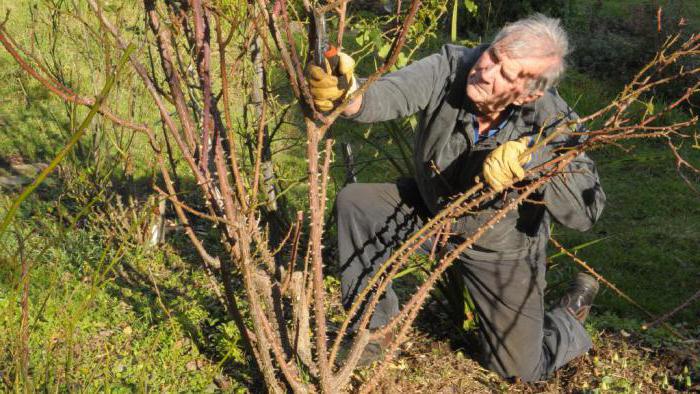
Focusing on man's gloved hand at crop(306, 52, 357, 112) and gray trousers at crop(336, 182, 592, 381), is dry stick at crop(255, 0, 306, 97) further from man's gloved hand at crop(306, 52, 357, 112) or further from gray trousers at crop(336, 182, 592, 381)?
gray trousers at crop(336, 182, 592, 381)

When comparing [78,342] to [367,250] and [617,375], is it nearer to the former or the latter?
[367,250]

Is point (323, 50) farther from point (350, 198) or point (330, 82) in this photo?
point (350, 198)

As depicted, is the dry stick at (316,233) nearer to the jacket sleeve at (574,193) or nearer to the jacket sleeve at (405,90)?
the jacket sleeve at (405,90)

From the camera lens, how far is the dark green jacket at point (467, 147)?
9.33ft

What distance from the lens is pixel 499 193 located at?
3053mm

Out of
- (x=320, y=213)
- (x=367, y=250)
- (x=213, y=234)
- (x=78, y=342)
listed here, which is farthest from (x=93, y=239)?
(x=320, y=213)

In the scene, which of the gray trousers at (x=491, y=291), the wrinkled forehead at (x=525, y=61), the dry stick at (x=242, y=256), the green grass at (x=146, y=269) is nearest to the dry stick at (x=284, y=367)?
the dry stick at (x=242, y=256)

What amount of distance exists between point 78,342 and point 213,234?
148cm

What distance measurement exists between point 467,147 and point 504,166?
599mm

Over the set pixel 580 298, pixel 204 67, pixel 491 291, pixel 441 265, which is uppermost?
pixel 204 67

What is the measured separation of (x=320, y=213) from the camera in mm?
2098

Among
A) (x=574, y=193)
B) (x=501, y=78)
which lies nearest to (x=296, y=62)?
(x=501, y=78)

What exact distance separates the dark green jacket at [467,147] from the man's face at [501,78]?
11 cm

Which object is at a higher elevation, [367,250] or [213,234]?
[367,250]
